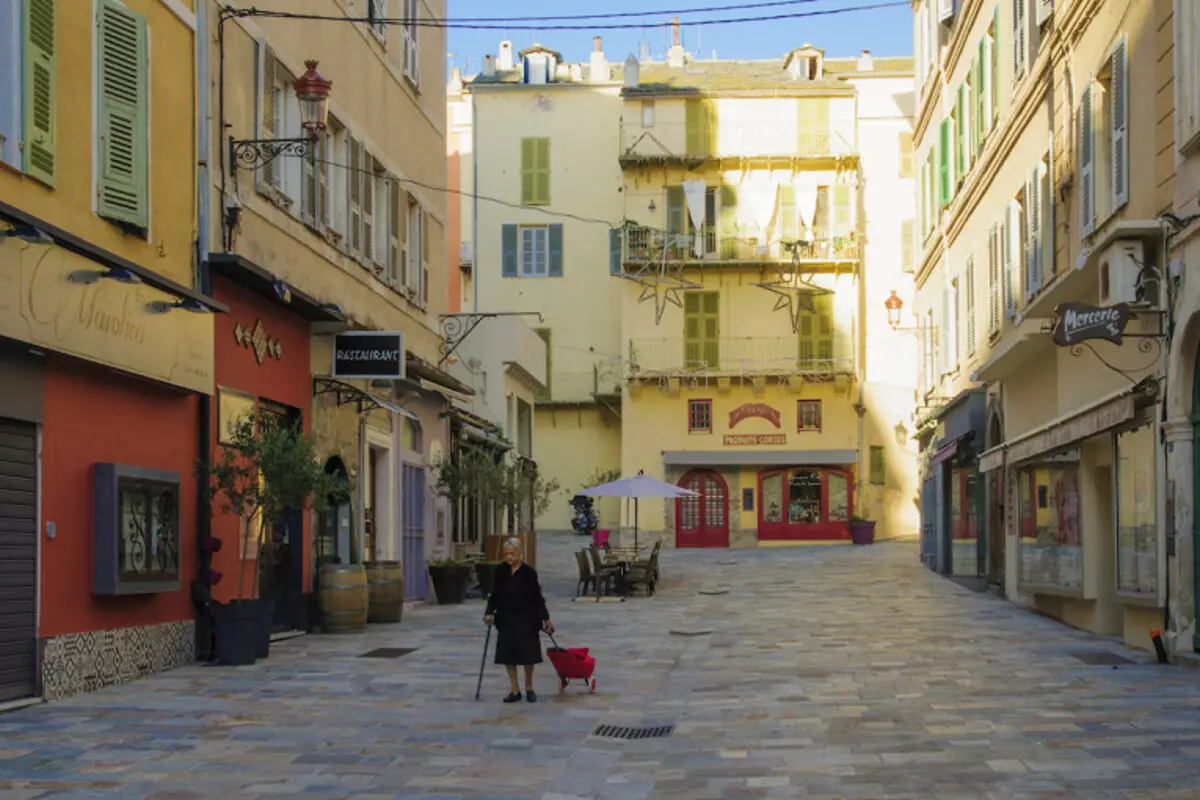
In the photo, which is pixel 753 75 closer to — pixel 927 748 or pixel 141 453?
pixel 141 453

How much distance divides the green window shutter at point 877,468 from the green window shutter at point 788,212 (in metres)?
7.06

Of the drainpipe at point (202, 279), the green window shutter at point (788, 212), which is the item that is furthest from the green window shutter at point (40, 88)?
the green window shutter at point (788, 212)

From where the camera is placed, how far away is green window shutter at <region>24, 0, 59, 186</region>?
11078 mm

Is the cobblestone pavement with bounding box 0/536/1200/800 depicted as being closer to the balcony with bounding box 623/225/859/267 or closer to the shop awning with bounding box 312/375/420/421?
the shop awning with bounding box 312/375/420/421

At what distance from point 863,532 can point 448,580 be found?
22939 mm

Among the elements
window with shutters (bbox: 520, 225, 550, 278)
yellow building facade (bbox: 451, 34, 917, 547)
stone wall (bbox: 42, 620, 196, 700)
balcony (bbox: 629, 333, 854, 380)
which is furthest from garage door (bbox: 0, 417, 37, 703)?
window with shutters (bbox: 520, 225, 550, 278)

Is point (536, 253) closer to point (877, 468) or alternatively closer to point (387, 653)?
point (877, 468)

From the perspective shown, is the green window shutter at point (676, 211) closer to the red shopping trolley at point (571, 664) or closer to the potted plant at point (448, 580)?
the potted plant at point (448, 580)

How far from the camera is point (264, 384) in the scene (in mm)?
16656

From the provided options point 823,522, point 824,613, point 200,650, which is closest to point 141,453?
point 200,650

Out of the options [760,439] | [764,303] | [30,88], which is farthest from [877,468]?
[30,88]

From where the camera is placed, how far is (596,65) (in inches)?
2053

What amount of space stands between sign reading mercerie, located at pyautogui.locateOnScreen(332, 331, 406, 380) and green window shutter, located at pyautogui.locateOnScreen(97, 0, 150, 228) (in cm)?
578

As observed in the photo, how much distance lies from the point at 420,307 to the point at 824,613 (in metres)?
8.16
